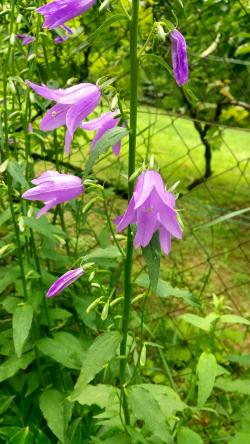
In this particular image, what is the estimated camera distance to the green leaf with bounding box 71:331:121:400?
1.06 m

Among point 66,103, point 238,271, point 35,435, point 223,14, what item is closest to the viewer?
point 66,103

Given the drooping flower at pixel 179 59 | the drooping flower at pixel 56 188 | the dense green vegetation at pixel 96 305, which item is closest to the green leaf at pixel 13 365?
the dense green vegetation at pixel 96 305

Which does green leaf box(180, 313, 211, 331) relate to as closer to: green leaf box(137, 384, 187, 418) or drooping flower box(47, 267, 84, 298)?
green leaf box(137, 384, 187, 418)

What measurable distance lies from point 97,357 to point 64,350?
47cm

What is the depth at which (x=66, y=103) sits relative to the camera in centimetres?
98

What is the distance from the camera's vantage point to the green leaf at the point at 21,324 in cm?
138

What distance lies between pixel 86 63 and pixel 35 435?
1.76 meters

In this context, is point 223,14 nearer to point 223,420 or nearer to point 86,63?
point 86,63

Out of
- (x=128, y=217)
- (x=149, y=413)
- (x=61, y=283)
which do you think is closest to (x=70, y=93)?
(x=128, y=217)

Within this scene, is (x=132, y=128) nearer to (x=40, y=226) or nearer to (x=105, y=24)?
(x=105, y=24)

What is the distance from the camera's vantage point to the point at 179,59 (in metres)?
0.94

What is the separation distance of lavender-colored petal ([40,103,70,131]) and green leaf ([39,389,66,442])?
79cm

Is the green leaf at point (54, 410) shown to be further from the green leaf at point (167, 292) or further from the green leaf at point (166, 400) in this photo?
the green leaf at point (167, 292)

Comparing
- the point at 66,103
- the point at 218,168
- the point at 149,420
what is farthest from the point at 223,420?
the point at 218,168
